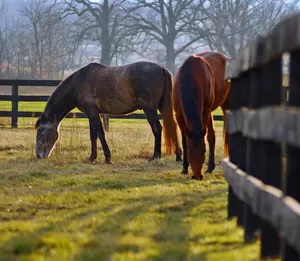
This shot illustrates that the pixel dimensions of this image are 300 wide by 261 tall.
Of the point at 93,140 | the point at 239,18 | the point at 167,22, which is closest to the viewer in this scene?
the point at 93,140

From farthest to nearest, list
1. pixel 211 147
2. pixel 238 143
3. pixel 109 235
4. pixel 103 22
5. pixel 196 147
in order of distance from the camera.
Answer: pixel 103 22, pixel 211 147, pixel 196 147, pixel 238 143, pixel 109 235

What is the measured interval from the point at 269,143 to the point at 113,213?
2265 millimetres

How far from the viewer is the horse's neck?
11523 millimetres

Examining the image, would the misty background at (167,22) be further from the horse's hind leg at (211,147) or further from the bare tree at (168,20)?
the horse's hind leg at (211,147)

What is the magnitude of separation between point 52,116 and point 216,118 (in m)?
8.91

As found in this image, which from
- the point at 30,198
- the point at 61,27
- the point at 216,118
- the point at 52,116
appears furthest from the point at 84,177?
the point at 61,27

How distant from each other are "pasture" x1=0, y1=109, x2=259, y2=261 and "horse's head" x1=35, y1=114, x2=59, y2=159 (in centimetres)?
51

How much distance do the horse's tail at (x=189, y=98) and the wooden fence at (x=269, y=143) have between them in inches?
111

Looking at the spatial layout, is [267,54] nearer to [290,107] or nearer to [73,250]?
[290,107]

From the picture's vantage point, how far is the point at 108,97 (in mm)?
11328

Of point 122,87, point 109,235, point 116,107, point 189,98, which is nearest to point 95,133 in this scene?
point 116,107

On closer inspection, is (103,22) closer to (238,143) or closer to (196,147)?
(196,147)

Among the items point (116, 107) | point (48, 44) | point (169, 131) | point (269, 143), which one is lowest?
point (169, 131)

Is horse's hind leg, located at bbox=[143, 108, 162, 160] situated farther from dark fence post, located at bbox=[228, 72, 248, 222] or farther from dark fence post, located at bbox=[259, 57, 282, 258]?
dark fence post, located at bbox=[259, 57, 282, 258]
